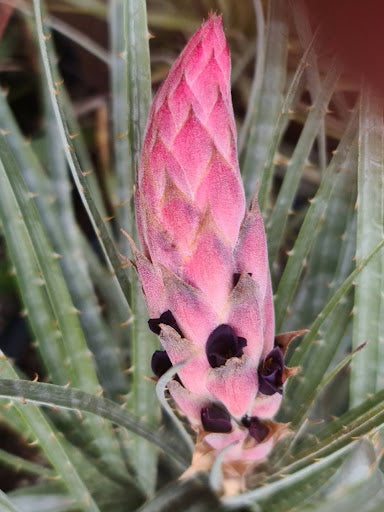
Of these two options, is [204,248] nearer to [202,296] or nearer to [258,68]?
[202,296]

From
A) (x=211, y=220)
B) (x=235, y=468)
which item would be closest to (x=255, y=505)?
(x=235, y=468)

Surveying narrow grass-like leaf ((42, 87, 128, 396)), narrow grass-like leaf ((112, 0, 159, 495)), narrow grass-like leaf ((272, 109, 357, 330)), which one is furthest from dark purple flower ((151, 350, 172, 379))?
narrow grass-like leaf ((42, 87, 128, 396))

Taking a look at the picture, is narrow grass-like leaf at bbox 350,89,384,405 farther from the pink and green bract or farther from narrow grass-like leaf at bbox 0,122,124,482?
narrow grass-like leaf at bbox 0,122,124,482

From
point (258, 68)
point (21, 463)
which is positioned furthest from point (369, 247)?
point (21, 463)

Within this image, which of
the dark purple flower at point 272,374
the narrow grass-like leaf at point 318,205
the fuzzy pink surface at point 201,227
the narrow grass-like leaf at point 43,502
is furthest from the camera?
the narrow grass-like leaf at point 43,502

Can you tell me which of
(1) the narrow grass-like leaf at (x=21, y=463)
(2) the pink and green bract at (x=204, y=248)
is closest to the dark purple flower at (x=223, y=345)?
(2) the pink and green bract at (x=204, y=248)

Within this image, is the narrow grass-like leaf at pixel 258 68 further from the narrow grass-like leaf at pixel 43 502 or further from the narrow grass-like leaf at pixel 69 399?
the narrow grass-like leaf at pixel 43 502
